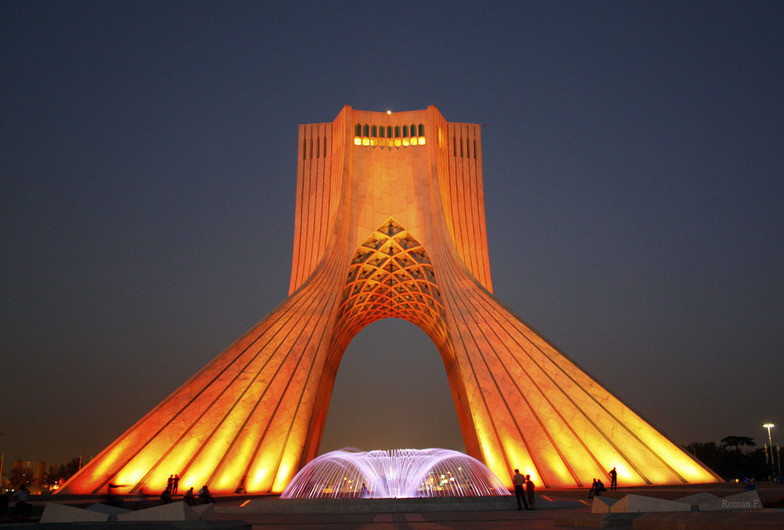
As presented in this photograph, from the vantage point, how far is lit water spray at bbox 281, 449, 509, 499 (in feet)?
37.6

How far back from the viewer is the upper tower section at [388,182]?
19859 millimetres

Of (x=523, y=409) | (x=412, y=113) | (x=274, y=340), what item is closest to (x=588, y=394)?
(x=523, y=409)

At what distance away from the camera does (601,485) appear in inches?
423

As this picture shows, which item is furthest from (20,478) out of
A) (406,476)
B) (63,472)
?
(406,476)

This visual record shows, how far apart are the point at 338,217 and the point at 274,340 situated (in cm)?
523

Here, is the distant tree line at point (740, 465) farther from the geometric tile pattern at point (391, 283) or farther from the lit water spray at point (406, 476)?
the lit water spray at point (406, 476)

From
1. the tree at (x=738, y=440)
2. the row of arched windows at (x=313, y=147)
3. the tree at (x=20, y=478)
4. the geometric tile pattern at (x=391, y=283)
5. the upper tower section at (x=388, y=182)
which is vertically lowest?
the tree at (x=20, y=478)

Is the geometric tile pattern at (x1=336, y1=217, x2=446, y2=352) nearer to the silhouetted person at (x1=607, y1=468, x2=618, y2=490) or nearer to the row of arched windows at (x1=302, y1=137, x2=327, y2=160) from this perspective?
the row of arched windows at (x1=302, y1=137, x2=327, y2=160)

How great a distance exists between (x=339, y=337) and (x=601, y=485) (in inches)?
556

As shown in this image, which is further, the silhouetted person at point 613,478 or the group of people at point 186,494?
the silhouetted person at point 613,478

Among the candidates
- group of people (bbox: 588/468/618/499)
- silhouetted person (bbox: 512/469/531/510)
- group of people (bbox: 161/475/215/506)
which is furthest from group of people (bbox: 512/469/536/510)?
group of people (bbox: 161/475/215/506)

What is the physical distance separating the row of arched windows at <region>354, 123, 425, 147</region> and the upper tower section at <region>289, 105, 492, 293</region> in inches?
1.4

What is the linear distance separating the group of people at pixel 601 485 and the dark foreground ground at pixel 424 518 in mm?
443

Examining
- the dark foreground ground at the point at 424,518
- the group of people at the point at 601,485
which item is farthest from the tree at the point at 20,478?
the group of people at the point at 601,485
